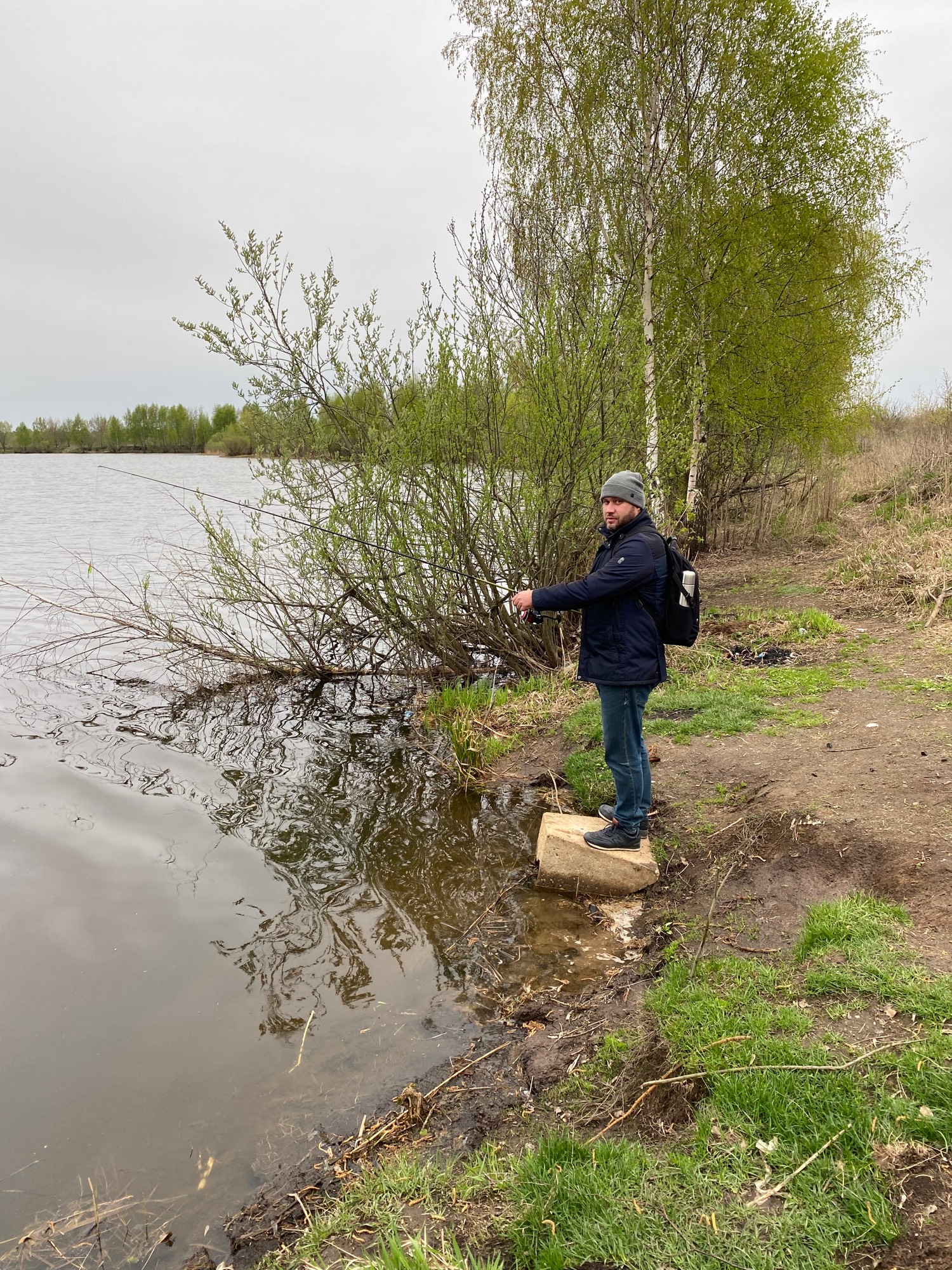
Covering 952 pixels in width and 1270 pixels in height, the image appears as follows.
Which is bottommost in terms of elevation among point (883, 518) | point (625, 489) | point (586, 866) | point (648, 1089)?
point (586, 866)

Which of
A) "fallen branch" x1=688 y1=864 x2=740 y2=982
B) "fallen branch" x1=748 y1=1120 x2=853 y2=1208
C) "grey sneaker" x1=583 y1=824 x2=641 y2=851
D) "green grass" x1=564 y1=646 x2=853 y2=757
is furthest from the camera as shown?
"green grass" x1=564 y1=646 x2=853 y2=757

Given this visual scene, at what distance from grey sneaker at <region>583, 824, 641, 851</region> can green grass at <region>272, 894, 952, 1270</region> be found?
154cm

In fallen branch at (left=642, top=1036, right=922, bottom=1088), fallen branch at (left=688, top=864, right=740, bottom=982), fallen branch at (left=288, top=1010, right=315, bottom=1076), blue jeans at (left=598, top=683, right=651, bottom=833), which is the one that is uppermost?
blue jeans at (left=598, top=683, right=651, bottom=833)

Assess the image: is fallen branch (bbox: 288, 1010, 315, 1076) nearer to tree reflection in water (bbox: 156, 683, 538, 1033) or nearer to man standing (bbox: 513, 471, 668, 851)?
tree reflection in water (bbox: 156, 683, 538, 1033)

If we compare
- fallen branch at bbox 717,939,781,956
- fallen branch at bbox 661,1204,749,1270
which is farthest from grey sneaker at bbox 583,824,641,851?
fallen branch at bbox 661,1204,749,1270

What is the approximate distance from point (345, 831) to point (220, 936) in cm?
157

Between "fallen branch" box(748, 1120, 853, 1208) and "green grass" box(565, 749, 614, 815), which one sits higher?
"fallen branch" box(748, 1120, 853, 1208)

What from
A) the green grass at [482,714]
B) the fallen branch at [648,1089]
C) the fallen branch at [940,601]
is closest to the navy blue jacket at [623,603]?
the fallen branch at [648,1089]

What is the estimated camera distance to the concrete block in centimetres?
496

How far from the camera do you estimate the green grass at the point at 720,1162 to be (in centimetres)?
225

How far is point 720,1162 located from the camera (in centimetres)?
250

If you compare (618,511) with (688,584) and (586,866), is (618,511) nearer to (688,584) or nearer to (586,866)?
(688,584)

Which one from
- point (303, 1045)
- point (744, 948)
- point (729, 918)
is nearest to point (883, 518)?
point (729, 918)

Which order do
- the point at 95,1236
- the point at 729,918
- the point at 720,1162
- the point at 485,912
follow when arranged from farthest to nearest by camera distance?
the point at 485,912 < the point at 729,918 < the point at 95,1236 < the point at 720,1162
